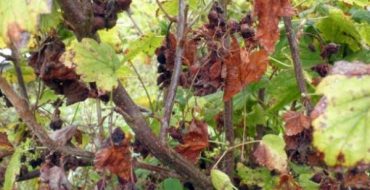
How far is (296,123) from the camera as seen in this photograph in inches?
41.1

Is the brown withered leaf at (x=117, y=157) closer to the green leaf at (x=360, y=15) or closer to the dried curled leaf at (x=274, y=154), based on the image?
the dried curled leaf at (x=274, y=154)

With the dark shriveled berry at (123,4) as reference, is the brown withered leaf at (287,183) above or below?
below

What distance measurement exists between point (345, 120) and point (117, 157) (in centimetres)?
41

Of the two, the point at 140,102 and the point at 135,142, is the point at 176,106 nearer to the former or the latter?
the point at 140,102

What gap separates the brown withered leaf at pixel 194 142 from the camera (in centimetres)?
118

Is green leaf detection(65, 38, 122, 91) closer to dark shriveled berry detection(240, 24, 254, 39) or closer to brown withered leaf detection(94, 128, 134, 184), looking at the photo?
→ brown withered leaf detection(94, 128, 134, 184)

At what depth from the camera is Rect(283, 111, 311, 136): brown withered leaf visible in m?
1.04

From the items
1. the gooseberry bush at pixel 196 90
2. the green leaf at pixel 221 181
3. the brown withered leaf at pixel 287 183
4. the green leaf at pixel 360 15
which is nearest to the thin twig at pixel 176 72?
the gooseberry bush at pixel 196 90

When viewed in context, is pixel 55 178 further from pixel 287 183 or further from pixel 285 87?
pixel 285 87

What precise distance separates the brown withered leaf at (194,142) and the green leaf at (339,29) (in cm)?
33

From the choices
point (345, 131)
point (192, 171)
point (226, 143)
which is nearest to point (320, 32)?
point (226, 143)

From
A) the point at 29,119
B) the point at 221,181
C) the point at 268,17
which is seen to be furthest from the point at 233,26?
the point at 29,119

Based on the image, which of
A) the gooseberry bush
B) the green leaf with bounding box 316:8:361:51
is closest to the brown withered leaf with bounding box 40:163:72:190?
the gooseberry bush

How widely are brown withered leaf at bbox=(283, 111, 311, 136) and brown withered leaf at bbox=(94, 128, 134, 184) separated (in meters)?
0.25
